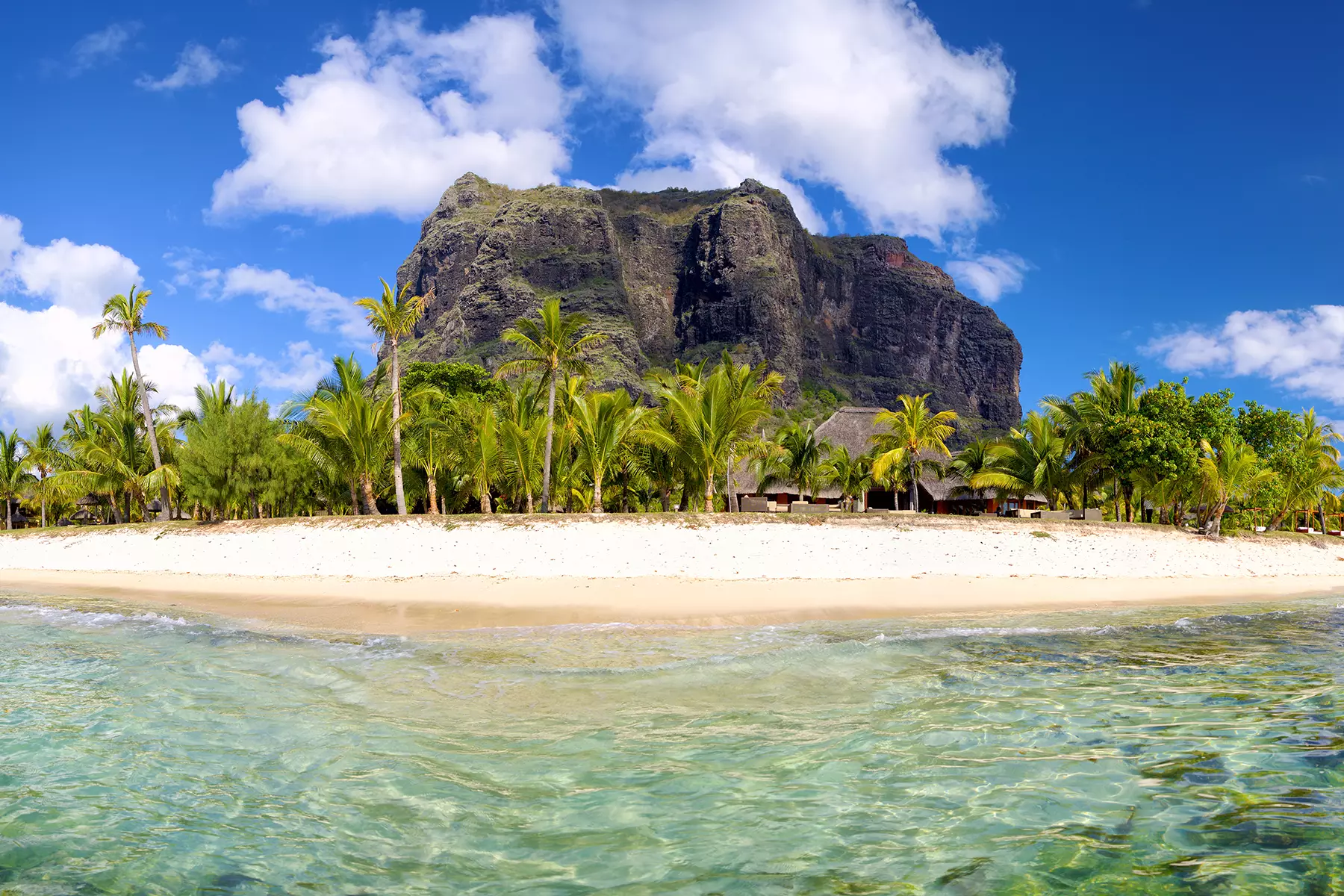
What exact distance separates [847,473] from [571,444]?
16.9 m

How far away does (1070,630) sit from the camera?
425 inches

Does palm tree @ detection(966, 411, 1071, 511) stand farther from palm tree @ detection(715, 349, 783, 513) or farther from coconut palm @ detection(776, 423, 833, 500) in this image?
palm tree @ detection(715, 349, 783, 513)

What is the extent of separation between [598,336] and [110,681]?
18.0 meters

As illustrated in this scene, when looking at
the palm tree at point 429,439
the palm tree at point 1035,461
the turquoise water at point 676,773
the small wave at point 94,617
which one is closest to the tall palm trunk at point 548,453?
the palm tree at point 429,439

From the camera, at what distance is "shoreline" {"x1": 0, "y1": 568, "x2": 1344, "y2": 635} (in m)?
12.1

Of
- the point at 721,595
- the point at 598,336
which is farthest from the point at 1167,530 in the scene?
the point at 598,336

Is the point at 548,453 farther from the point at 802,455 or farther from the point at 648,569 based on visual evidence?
the point at 802,455

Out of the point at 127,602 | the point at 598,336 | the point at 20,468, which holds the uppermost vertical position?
the point at 598,336

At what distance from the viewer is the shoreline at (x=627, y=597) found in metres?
12.1

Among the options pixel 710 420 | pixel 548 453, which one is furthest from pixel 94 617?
pixel 710 420

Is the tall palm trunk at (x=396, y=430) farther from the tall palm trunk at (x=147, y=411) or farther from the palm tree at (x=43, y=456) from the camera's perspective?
the palm tree at (x=43, y=456)

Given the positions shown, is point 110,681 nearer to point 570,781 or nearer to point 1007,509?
point 570,781

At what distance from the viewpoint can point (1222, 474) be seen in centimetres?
2330

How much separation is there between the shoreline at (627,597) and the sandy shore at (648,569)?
0.07m
